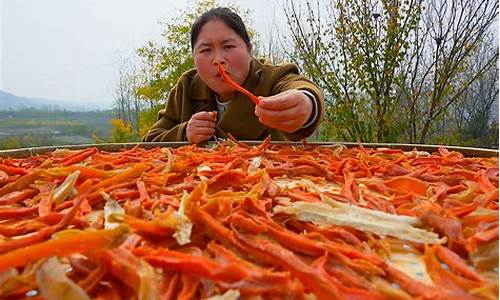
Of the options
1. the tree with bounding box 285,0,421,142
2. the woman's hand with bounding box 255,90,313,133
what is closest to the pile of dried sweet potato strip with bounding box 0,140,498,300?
the woman's hand with bounding box 255,90,313,133

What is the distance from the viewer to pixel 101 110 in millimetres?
4676

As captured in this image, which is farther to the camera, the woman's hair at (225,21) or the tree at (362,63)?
the tree at (362,63)

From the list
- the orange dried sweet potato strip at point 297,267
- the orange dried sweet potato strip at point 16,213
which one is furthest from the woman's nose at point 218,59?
the orange dried sweet potato strip at point 297,267

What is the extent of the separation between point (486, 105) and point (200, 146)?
339 centimetres

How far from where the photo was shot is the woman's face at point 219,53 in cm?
148

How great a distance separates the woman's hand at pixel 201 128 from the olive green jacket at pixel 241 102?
142 millimetres

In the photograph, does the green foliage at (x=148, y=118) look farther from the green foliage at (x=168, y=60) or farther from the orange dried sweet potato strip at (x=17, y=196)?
the orange dried sweet potato strip at (x=17, y=196)

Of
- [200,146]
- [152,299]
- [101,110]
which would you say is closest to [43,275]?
[152,299]

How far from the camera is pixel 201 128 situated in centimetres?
137

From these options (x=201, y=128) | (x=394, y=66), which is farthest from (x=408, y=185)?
(x=394, y=66)

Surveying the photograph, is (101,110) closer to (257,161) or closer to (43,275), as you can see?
(257,161)

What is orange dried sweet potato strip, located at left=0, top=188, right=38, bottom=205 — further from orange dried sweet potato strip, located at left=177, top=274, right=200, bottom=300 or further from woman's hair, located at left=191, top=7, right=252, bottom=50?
woman's hair, located at left=191, top=7, right=252, bottom=50

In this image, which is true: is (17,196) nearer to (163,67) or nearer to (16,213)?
(16,213)

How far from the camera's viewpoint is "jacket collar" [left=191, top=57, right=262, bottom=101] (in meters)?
1.58
